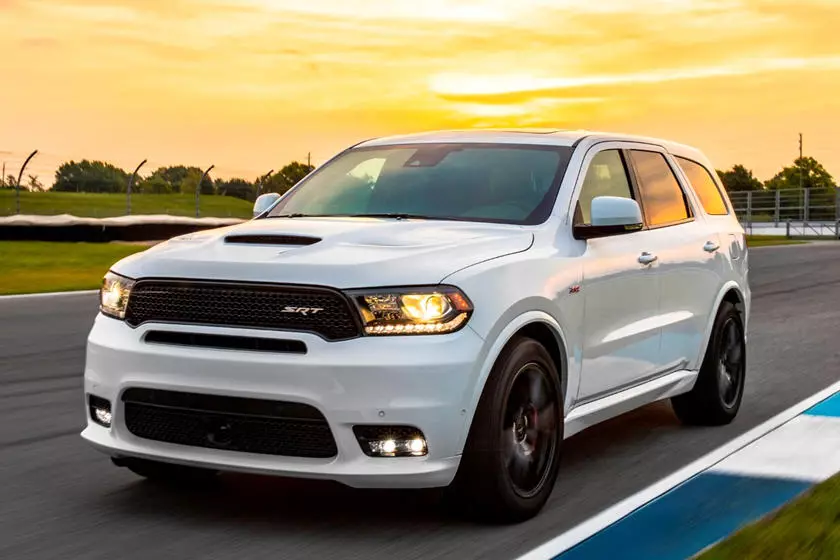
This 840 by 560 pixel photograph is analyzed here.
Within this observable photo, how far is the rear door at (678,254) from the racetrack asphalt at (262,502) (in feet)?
2.04

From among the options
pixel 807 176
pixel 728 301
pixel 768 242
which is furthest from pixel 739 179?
pixel 728 301

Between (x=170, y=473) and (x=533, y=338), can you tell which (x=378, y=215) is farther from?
(x=170, y=473)

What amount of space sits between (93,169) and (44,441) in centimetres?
3836

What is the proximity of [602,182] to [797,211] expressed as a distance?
2834 inches

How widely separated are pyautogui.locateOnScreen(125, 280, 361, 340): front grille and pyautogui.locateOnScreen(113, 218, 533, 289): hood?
0.15 feet

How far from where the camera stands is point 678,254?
313 inches

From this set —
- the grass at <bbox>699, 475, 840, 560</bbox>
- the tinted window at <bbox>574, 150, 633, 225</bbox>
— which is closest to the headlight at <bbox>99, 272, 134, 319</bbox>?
the tinted window at <bbox>574, 150, 633, 225</bbox>

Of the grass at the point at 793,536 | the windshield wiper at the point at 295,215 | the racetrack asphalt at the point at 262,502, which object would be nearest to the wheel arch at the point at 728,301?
the racetrack asphalt at the point at 262,502

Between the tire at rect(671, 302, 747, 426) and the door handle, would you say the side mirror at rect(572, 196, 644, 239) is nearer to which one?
the door handle

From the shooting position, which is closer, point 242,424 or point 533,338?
point 242,424

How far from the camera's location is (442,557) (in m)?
5.31

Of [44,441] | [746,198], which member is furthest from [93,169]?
[746,198]

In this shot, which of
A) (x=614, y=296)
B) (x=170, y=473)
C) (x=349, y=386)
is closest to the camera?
(x=349, y=386)

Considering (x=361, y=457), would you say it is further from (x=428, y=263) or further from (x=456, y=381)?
(x=428, y=263)
